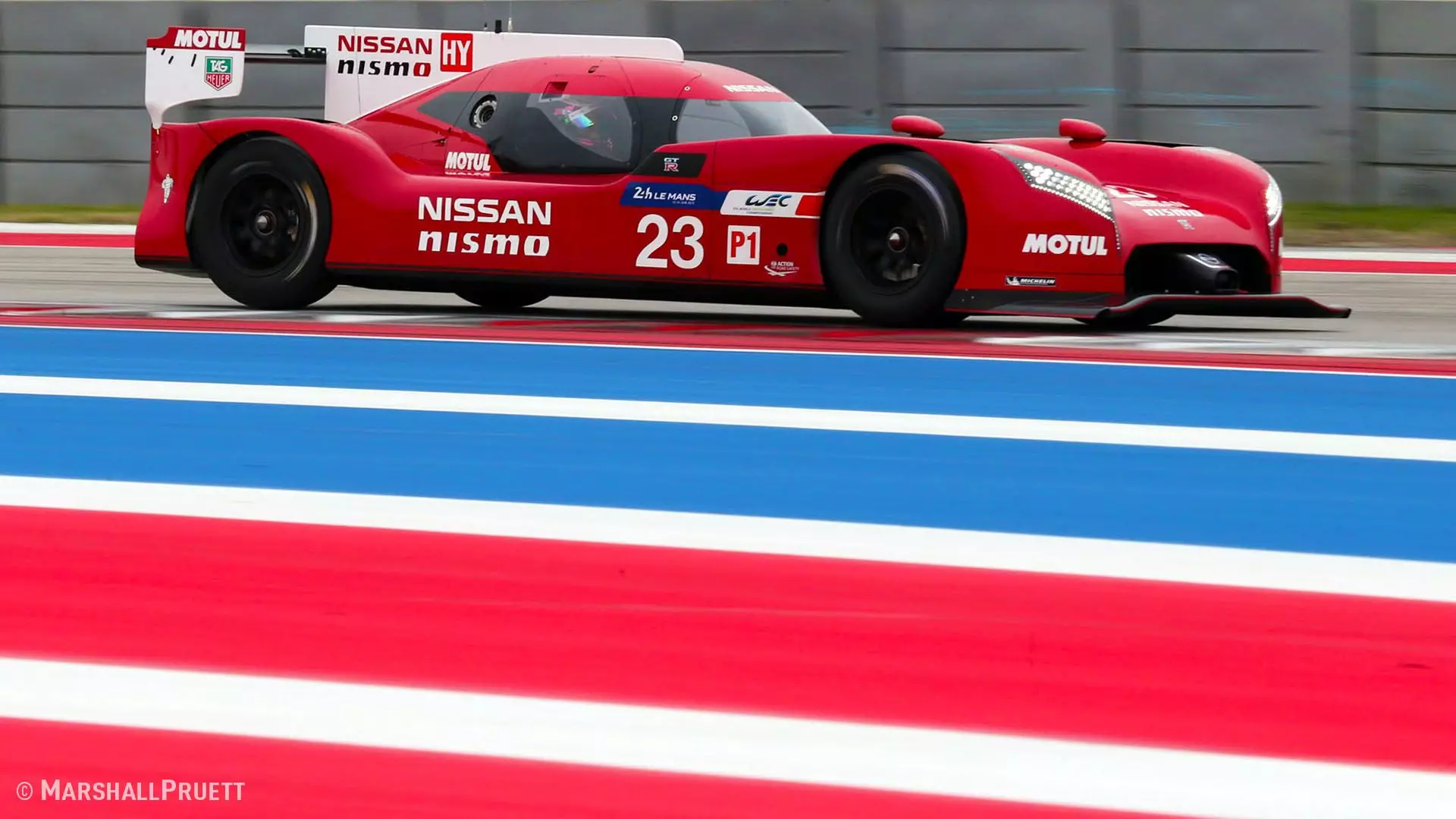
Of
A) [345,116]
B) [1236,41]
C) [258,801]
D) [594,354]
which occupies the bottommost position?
[258,801]

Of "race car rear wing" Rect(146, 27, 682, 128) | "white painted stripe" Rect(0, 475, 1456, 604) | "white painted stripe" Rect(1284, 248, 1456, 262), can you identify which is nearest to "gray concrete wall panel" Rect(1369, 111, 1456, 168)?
"white painted stripe" Rect(1284, 248, 1456, 262)

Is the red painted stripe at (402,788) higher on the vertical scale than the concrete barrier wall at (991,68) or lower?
lower

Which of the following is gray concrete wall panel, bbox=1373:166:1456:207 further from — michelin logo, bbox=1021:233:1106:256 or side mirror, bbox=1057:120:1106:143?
michelin logo, bbox=1021:233:1106:256

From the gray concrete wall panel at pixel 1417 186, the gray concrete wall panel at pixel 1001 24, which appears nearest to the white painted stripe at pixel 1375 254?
the gray concrete wall panel at pixel 1417 186

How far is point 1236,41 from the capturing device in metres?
13.6

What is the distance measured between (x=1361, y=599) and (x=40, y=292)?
7.06m

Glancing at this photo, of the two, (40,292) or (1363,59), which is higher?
(1363,59)

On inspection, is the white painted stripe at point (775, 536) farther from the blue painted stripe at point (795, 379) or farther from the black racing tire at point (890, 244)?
the black racing tire at point (890, 244)

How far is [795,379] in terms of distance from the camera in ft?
18.0

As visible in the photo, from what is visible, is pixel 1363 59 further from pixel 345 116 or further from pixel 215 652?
pixel 215 652

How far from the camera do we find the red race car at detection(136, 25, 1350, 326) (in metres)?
6.48

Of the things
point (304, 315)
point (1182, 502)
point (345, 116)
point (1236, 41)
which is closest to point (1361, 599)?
point (1182, 502)

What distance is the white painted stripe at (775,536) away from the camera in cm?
324

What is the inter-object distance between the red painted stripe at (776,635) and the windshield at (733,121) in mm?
3844
